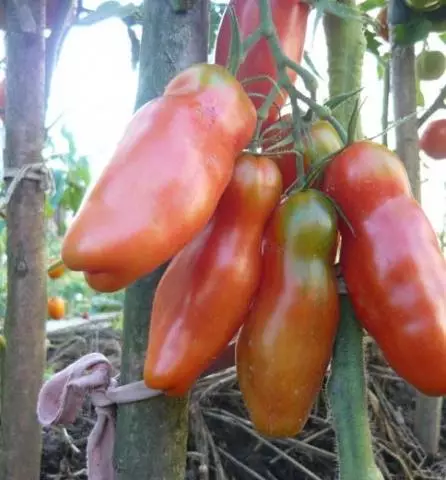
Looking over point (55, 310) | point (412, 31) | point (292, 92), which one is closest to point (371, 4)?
point (412, 31)

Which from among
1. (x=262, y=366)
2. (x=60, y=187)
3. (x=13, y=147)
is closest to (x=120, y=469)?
(x=262, y=366)

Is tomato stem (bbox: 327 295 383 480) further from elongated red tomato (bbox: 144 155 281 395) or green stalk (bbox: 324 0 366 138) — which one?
green stalk (bbox: 324 0 366 138)

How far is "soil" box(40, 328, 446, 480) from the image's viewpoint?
106cm

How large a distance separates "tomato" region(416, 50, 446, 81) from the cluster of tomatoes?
0.93 meters

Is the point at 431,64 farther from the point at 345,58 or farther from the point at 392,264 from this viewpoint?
the point at 392,264

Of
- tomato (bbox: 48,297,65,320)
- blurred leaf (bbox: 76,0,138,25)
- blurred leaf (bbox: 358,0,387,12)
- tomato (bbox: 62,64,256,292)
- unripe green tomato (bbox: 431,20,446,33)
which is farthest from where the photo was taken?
tomato (bbox: 48,297,65,320)

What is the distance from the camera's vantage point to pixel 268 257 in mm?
445

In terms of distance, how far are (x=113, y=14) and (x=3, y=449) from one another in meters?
0.59

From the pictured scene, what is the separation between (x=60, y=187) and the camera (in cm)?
167

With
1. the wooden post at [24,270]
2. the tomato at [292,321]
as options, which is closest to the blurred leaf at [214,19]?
the wooden post at [24,270]

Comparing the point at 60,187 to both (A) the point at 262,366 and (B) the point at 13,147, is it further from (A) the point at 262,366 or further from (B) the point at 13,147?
(A) the point at 262,366

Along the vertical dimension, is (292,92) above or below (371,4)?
below

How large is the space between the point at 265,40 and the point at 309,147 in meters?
0.11

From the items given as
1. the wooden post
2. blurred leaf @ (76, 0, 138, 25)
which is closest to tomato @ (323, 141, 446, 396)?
blurred leaf @ (76, 0, 138, 25)
